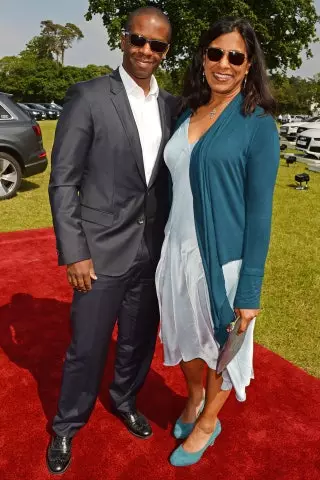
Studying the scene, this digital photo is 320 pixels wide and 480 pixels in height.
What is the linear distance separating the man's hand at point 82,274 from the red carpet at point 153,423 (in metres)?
1.06

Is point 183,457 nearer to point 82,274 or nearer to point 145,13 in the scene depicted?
point 82,274

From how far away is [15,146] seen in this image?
26.3 feet

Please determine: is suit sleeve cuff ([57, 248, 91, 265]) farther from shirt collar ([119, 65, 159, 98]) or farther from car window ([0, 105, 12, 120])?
car window ([0, 105, 12, 120])

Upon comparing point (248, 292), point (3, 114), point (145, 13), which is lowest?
point (248, 292)

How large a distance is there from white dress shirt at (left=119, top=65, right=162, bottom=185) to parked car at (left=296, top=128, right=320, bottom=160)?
13.9m

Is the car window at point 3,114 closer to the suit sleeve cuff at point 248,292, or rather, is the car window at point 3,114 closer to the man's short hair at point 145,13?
Result: the man's short hair at point 145,13

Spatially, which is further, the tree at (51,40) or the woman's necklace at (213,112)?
the tree at (51,40)

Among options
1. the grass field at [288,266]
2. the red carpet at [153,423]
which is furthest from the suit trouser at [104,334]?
the grass field at [288,266]

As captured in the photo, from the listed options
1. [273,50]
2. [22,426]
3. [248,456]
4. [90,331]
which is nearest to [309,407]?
[248,456]

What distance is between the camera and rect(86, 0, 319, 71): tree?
26.2 m

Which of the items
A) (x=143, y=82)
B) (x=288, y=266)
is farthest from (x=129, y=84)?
(x=288, y=266)

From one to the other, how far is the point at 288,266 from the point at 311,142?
1088cm

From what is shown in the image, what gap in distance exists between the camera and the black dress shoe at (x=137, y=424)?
267 centimetres

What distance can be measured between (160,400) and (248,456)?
0.71 metres
